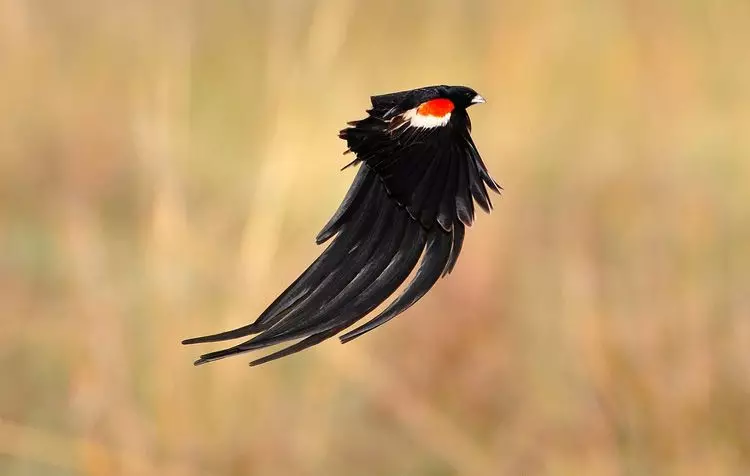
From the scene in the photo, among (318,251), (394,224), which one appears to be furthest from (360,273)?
(318,251)

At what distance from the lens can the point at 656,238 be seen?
3.15ft

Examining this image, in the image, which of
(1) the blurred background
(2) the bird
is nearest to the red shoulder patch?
(2) the bird

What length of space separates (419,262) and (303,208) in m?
0.44

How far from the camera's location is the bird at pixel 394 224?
1.51 feet

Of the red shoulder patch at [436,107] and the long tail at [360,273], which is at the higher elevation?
the red shoulder patch at [436,107]

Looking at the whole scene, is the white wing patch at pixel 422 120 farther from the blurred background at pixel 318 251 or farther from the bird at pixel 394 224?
the blurred background at pixel 318 251

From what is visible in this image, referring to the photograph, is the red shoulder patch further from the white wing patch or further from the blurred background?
the blurred background

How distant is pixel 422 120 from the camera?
49 cm

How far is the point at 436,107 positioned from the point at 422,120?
0.05 ft

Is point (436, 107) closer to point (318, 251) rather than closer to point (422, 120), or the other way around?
point (422, 120)

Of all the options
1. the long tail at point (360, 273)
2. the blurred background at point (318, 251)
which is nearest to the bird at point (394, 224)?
the long tail at point (360, 273)

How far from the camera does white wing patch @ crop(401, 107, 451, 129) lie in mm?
485

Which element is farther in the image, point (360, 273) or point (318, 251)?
point (318, 251)

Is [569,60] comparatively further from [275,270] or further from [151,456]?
[151,456]
